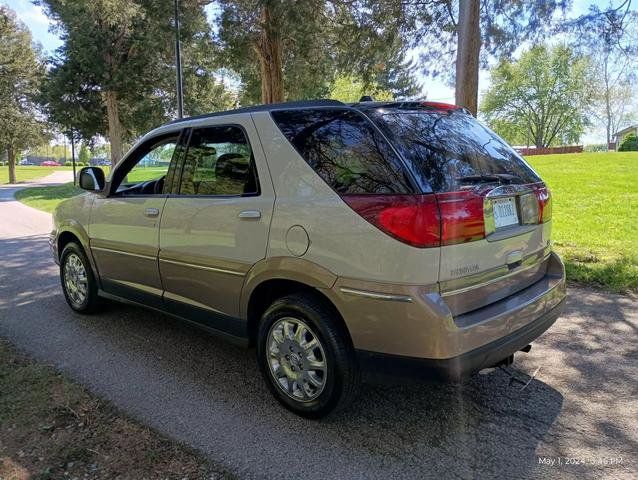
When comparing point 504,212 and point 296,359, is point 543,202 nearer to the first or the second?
point 504,212

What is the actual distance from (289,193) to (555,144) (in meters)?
89.1

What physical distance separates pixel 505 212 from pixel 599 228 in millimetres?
7408

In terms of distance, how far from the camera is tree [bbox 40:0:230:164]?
2070 cm

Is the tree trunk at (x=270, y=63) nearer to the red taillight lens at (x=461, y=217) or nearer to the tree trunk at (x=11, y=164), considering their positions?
the red taillight lens at (x=461, y=217)

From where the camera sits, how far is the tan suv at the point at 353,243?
2.57 metres

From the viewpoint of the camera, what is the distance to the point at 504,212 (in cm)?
289

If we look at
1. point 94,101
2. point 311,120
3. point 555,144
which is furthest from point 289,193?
point 555,144

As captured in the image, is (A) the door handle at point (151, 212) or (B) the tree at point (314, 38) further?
(B) the tree at point (314, 38)

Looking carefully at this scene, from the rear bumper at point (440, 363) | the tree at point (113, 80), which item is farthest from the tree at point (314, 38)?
the rear bumper at point (440, 363)

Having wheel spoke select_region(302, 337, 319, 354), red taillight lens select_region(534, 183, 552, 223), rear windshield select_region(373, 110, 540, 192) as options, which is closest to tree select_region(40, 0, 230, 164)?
rear windshield select_region(373, 110, 540, 192)

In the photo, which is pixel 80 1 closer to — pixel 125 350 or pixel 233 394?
pixel 125 350

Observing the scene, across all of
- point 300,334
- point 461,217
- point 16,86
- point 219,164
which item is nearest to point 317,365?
point 300,334

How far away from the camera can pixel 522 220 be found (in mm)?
3051

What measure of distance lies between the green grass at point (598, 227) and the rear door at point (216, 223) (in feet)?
3.93
